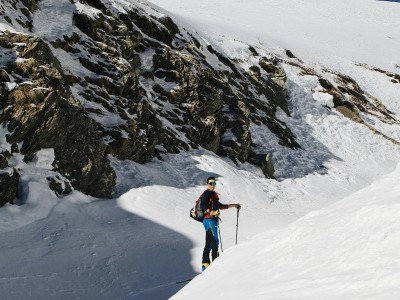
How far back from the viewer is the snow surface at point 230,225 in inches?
183

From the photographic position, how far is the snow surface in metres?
4.66

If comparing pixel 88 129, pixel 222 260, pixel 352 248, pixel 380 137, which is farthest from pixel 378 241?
pixel 380 137

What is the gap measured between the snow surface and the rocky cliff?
438 mm

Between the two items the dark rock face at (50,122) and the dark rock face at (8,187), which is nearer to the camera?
the dark rock face at (8,187)

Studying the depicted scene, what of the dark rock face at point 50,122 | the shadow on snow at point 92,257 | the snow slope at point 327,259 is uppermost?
the snow slope at point 327,259

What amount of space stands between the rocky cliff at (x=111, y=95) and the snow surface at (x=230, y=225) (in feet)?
1.44

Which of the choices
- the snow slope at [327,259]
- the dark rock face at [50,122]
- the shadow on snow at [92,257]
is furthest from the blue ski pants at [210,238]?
the dark rock face at [50,122]

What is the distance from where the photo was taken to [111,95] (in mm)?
18172

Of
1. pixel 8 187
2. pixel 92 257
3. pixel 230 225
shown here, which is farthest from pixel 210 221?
pixel 8 187

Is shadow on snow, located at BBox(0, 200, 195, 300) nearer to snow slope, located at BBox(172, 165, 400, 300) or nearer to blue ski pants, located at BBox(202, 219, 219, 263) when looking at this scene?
blue ski pants, located at BBox(202, 219, 219, 263)

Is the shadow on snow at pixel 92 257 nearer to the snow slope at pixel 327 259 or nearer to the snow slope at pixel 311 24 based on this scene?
the snow slope at pixel 327 259

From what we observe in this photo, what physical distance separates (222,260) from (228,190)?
1031cm

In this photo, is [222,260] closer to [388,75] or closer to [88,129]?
[88,129]

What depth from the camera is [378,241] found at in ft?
14.7
